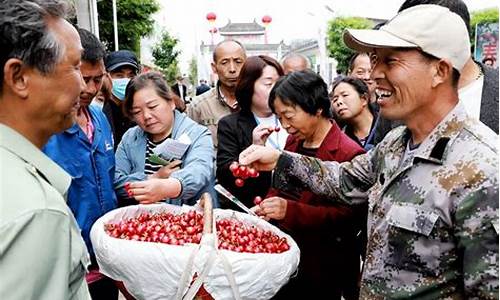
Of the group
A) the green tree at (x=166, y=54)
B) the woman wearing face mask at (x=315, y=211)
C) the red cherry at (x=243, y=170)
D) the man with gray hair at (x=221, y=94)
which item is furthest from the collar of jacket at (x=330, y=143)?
the green tree at (x=166, y=54)

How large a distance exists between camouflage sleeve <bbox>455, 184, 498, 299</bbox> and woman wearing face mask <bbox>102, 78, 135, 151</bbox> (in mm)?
2640

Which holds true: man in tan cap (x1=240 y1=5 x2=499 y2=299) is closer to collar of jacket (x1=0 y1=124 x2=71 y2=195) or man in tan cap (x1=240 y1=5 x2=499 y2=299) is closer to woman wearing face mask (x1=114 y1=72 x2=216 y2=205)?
collar of jacket (x1=0 y1=124 x2=71 y2=195)

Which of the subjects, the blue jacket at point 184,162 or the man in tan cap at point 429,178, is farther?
the blue jacket at point 184,162

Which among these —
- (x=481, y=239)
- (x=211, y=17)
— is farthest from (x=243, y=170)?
(x=211, y=17)

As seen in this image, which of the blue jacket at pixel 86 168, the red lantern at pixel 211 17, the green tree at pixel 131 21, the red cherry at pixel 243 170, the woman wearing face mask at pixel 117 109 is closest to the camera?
the blue jacket at pixel 86 168

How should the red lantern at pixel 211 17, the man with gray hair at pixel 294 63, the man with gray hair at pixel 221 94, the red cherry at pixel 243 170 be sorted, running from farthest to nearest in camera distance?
1. the red lantern at pixel 211 17
2. the man with gray hair at pixel 294 63
3. the man with gray hair at pixel 221 94
4. the red cherry at pixel 243 170

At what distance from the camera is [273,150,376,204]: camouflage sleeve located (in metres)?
1.88

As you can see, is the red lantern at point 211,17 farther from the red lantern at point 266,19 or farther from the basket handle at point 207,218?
the basket handle at point 207,218

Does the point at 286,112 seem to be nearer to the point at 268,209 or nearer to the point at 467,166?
the point at 268,209

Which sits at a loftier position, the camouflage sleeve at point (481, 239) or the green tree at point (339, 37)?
Result: the camouflage sleeve at point (481, 239)

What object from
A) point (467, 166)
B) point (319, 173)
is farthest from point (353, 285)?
point (467, 166)

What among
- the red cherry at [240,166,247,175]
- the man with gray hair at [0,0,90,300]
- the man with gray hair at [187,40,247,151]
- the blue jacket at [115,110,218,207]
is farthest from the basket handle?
the man with gray hair at [187,40,247,151]

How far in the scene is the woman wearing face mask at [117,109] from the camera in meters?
3.44

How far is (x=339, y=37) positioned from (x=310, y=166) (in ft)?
97.2
